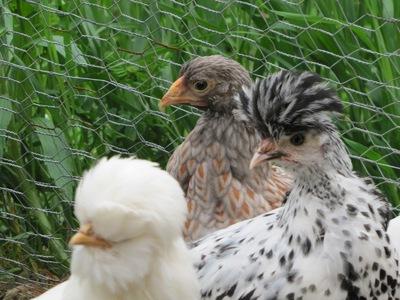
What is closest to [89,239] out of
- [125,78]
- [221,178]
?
[221,178]

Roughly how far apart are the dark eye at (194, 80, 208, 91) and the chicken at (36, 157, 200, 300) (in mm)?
932

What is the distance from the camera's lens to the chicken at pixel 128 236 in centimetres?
266

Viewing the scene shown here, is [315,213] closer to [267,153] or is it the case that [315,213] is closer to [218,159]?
[267,153]

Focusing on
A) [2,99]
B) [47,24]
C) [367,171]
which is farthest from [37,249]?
[367,171]

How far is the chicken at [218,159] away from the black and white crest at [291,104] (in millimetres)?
633

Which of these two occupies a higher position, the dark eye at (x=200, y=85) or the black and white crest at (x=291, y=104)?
the black and white crest at (x=291, y=104)

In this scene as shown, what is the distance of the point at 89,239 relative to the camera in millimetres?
2652

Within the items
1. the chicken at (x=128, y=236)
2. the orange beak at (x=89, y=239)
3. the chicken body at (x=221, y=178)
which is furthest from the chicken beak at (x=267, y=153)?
the chicken body at (x=221, y=178)

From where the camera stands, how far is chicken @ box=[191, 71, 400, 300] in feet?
9.68

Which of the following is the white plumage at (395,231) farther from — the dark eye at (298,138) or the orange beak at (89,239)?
the orange beak at (89,239)

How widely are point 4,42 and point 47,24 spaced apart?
174 millimetres

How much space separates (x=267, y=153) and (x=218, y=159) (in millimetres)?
688

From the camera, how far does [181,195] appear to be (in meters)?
2.79

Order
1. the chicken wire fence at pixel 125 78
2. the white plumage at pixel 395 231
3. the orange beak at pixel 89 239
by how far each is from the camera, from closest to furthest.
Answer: the orange beak at pixel 89 239
the white plumage at pixel 395 231
the chicken wire fence at pixel 125 78
